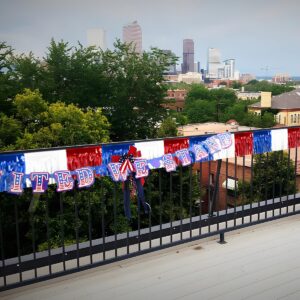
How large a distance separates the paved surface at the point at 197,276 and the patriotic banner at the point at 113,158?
0.85 metres

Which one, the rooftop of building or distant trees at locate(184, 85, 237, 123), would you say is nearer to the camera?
distant trees at locate(184, 85, 237, 123)

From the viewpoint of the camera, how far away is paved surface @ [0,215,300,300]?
307cm

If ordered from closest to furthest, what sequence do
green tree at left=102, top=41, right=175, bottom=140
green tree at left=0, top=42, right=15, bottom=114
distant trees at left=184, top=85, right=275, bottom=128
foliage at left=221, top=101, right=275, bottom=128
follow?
1. green tree at left=0, top=42, right=15, bottom=114
2. green tree at left=102, top=41, right=175, bottom=140
3. foliage at left=221, top=101, right=275, bottom=128
4. distant trees at left=184, top=85, right=275, bottom=128

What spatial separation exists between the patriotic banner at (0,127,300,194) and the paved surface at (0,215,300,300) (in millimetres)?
855

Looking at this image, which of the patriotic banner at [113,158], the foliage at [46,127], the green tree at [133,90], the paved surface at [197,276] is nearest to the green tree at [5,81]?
the foliage at [46,127]

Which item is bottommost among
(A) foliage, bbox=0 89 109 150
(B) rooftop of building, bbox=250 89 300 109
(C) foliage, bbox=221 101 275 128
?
(C) foliage, bbox=221 101 275 128

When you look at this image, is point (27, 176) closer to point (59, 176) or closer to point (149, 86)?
point (59, 176)

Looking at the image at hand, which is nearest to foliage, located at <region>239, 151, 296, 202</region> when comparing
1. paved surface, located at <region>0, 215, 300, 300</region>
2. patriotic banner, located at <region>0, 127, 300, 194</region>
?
patriotic banner, located at <region>0, 127, 300, 194</region>

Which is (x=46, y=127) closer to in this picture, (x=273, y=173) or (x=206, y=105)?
(x=273, y=173)

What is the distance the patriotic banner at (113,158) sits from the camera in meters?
3.00

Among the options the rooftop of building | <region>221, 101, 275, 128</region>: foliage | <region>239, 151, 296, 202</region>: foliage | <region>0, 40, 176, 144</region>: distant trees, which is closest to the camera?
<region>239, 151, 296, 202</region>: foliage

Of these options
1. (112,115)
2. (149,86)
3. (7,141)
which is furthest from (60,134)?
(149,86)

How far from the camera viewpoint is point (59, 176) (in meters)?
3.16

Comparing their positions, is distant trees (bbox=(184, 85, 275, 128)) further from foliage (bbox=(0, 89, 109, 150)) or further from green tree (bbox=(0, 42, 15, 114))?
foliage (bbox=(0, 89, 109, 150))
